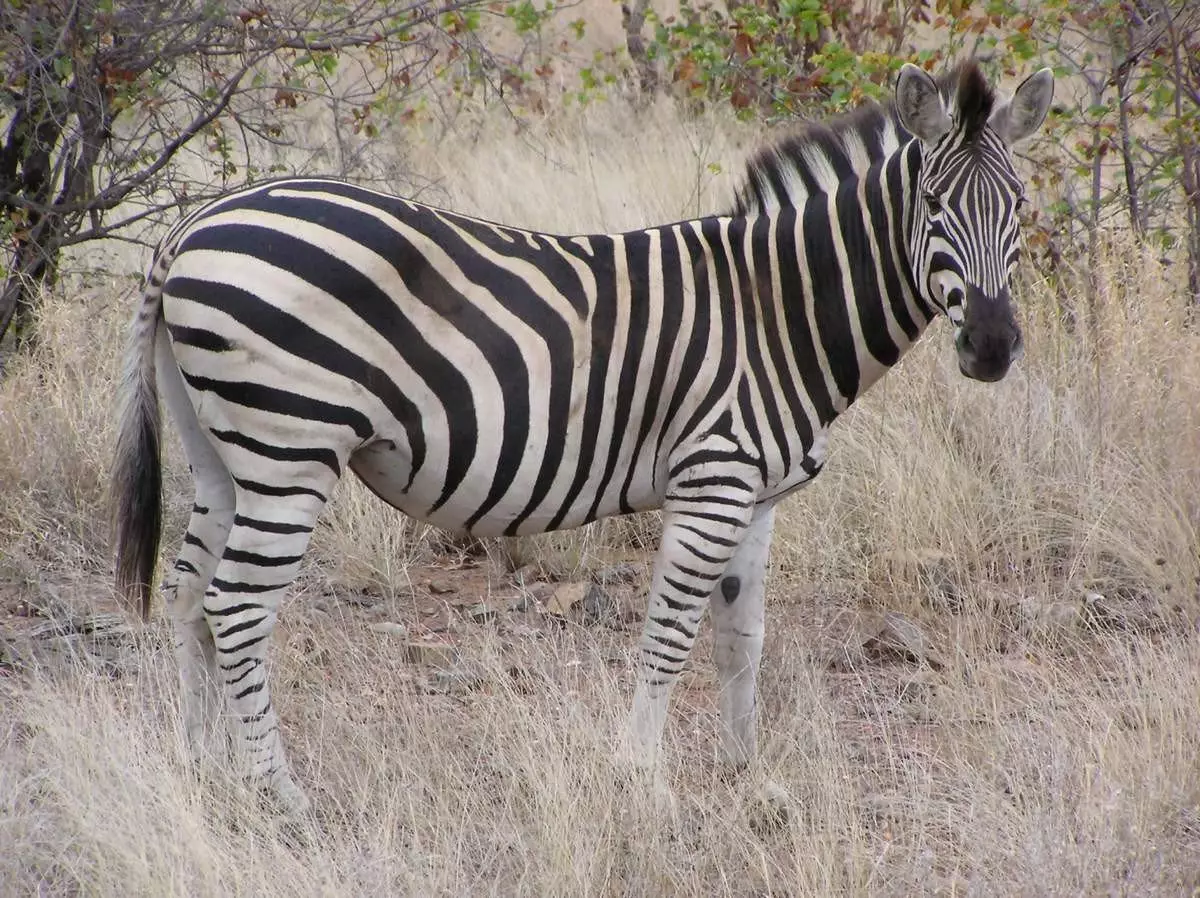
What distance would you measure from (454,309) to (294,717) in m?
1.62

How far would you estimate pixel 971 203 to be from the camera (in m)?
3.50

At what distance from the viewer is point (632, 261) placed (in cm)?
389

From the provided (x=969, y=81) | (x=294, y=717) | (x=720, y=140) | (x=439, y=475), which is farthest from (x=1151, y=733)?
(x=720, y=140)

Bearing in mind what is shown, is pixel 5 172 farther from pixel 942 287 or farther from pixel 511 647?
pixel 942 287

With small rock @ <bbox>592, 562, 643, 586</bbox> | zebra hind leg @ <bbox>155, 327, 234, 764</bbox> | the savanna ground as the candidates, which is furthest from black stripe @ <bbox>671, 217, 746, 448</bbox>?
small rock @ <bbox>592, 562, 643, 586</bbox>

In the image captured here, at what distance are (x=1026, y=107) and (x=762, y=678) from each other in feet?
6.79

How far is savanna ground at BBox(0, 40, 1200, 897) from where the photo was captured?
326cm

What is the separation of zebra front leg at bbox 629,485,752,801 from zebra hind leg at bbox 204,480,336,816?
3.21ft

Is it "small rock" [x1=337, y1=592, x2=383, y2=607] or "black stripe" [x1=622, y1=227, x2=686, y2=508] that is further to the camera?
"small rock" [x1=337, y1=592, x2=383, y2=607]

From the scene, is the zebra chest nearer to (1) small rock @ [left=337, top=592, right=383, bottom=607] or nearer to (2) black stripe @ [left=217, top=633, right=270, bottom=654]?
(2) black stripe @ [left=217, top=633, right=270, bottom=654]

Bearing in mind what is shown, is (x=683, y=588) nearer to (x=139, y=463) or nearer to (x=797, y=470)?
(x=797, y=470)

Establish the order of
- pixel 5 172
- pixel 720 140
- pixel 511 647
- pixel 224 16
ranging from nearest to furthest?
pixel 511 647
pixel 224 16
pixel 5 172
pixel 720 140

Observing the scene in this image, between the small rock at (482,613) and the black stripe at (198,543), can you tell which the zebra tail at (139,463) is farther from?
the small rock at (482,613)

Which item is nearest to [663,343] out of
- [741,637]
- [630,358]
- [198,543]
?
[630,358]
